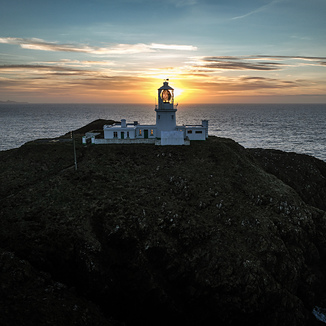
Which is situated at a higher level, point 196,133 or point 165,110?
point 165,110

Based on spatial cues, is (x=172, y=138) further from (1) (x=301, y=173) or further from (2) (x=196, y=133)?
(1) (x=301, y=173)

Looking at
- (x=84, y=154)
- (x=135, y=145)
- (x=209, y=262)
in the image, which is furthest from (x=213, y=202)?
(x=84, y=154)

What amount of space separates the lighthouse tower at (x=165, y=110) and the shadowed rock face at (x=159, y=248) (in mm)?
13580

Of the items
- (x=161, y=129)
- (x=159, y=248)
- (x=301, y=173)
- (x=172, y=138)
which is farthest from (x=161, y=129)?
(x=301, y=173)

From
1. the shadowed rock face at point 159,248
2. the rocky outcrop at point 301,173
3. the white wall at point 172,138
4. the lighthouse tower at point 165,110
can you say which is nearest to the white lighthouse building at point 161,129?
the lighthouse tower at point 165,110

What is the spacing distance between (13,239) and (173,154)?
24.5m

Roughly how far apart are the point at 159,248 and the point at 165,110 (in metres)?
27.1

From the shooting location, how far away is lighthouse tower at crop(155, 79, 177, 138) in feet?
149

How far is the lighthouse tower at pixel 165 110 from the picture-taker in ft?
149

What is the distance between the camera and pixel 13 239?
80.2 feet

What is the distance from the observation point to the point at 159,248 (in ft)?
83.9

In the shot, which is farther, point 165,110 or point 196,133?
point 196,133

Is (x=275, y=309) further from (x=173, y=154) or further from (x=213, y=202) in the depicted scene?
(x=173, y=154)

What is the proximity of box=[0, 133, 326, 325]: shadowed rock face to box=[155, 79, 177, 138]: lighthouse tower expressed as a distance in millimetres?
13580
